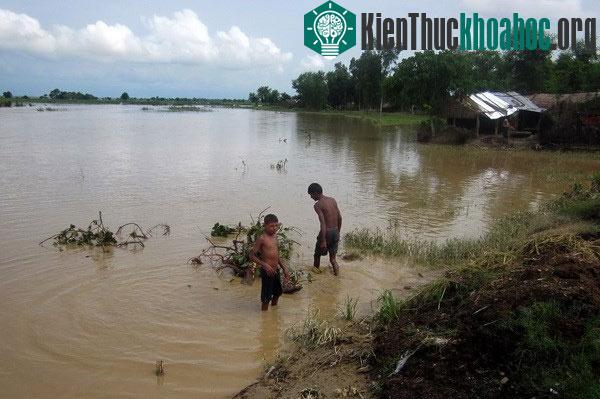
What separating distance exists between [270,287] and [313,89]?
76687 millimetres

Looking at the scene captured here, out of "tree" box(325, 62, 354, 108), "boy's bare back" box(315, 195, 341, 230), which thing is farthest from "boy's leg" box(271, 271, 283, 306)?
"tree" box(325, 62, 354, 108)

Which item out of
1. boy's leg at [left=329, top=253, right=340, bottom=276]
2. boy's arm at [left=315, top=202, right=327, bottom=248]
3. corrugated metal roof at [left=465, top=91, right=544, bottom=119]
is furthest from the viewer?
corrugated metal roof at [left=465, top=91, right=544, bottom=119]

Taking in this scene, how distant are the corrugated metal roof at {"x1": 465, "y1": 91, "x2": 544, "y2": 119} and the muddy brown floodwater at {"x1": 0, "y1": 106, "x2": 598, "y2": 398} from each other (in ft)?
9.66

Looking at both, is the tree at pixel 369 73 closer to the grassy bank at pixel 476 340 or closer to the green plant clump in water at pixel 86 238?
the green plant clump in water at pixel 86 238

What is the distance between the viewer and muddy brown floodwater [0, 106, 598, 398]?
5152 mm

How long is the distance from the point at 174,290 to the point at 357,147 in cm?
2017

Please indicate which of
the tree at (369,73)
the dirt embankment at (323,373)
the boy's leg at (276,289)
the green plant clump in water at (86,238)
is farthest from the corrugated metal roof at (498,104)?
the tree at (369,73)

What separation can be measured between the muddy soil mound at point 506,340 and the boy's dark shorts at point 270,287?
1763 millimetres

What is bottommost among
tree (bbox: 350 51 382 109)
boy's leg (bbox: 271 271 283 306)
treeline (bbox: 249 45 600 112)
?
boy's leg (bbox: 271 271 283 306)

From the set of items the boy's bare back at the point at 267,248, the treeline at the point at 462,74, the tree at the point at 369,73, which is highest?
the tree at the point at 369,73

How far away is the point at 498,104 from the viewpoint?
25828mm

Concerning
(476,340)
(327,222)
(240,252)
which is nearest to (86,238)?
(240,252)

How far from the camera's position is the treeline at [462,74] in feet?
93.2

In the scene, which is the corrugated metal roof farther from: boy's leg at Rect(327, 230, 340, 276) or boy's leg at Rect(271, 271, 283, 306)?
boy's leg at Rect(271, 271, 283, 306)
